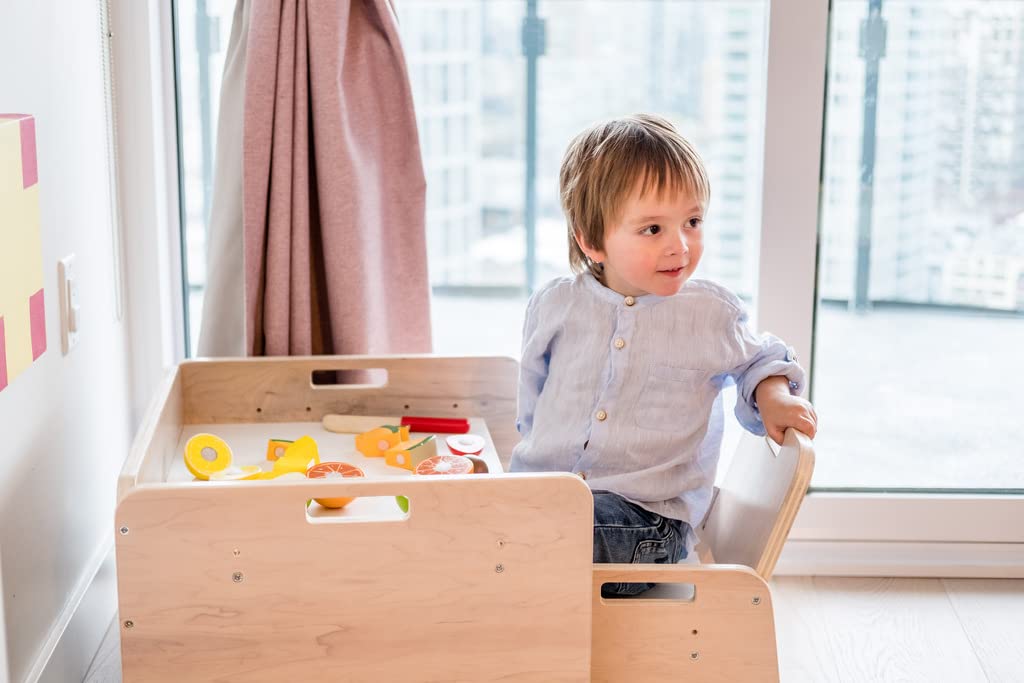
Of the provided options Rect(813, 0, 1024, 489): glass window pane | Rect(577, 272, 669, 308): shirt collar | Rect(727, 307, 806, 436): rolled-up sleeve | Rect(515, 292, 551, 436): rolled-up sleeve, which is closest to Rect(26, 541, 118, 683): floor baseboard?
Rect(515, 292, 551, 436): rolled-up sleeve

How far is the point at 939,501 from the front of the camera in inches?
78.5

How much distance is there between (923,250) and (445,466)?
1043mm

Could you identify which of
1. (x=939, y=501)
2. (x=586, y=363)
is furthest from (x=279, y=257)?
(x=939, y=501)

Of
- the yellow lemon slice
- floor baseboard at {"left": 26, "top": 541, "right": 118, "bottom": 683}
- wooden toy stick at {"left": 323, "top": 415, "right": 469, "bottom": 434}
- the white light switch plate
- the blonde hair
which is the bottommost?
floor baseboard at {"left": 26, "top": 541, "right": 118, "bottom": 683}

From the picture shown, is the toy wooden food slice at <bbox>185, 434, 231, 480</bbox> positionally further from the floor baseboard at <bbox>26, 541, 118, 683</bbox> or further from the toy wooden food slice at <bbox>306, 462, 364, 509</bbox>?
the floor baseboard at <bbox>26, 541, 118, 683</bbox>

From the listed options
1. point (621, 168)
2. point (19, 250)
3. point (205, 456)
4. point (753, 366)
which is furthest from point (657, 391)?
point (19, 250)

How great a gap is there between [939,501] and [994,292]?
1.23ft

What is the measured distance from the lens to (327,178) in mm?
1751

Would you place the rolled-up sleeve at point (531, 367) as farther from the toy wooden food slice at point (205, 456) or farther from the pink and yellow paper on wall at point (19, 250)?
the pink and yellow paper on wall at point (19, 250)

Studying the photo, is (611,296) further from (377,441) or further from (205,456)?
(205,456)

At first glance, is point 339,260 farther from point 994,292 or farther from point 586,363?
point 994,292

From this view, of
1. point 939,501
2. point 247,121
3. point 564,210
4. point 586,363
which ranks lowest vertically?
point 939,501

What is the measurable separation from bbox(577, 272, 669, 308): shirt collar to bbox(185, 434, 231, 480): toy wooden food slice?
51cm

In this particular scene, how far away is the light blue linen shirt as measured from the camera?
1437mm
